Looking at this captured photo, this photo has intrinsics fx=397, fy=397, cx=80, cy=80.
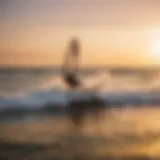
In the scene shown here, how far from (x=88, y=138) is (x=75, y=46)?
294mm

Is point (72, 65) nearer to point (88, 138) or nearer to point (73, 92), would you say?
point (73, 92)

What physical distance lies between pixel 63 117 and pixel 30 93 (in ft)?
0.41

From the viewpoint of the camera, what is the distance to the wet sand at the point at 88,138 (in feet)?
3.63

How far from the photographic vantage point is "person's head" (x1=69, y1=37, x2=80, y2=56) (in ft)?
4.08

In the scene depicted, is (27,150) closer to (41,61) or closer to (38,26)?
(41,61)

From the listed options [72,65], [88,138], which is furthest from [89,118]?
[72,65]

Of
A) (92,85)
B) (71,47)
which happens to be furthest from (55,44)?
(92,85)

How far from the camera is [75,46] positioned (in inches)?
48.9

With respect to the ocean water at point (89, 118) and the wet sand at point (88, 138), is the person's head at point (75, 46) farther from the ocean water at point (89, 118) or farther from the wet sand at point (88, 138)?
the wet sand at point (88, 138)

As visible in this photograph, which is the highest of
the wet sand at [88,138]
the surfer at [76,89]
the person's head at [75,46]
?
the person's head at [75,46]

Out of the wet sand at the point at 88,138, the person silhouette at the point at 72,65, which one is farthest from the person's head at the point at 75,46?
the wet sand at the point at 88,138

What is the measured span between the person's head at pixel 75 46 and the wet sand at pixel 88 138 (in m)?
0.21

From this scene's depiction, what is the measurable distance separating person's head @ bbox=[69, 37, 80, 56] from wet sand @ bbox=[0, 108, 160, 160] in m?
0.21

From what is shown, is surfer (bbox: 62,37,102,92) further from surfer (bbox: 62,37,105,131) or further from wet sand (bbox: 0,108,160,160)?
wet sand (bbox: 0,108,160,160)
